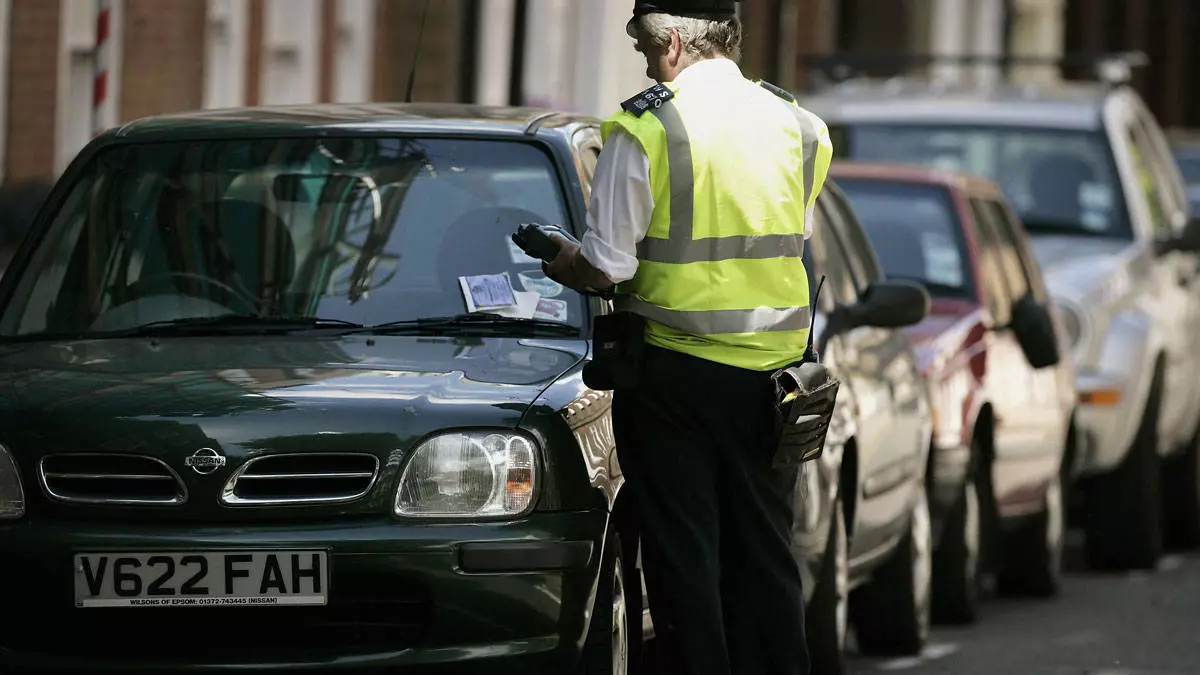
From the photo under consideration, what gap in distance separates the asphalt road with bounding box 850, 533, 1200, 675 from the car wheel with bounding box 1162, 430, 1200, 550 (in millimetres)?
1463

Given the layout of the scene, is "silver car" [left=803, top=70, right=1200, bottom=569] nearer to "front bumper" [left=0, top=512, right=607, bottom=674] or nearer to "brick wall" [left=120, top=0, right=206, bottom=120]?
"brick wall" [left=120, top=0, right=206, bottom=120]

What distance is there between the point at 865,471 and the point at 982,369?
2314 millimetres

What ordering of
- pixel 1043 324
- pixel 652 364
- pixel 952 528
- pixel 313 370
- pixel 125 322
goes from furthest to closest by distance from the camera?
pixel 1043 324 < pixel 952 528 < pixel 125 322 < pixel 313 370 < pixel 652 364

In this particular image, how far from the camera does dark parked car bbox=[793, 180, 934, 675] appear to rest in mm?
8242

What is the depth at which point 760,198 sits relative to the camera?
6148 mm

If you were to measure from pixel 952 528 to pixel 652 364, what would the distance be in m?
4.51

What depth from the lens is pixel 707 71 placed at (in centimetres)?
615

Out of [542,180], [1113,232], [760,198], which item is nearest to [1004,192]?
[1113,232]

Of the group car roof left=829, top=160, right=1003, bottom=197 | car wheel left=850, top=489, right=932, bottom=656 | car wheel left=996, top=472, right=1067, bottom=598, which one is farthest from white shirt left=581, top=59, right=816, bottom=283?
car wheel left=996, top=472, right=1067, bottom=598

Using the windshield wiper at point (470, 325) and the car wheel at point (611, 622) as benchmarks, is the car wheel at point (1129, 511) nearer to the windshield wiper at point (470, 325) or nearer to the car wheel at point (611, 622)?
the windshield wiper at point (470, 325)

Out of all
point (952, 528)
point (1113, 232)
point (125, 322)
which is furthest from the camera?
point (1113, 232)

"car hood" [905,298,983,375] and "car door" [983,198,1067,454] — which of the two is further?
"car door" [983,198,1067,454]

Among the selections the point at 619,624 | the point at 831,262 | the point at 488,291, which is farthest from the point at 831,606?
the point at 619,624

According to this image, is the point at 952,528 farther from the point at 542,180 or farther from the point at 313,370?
the point at 313,370
